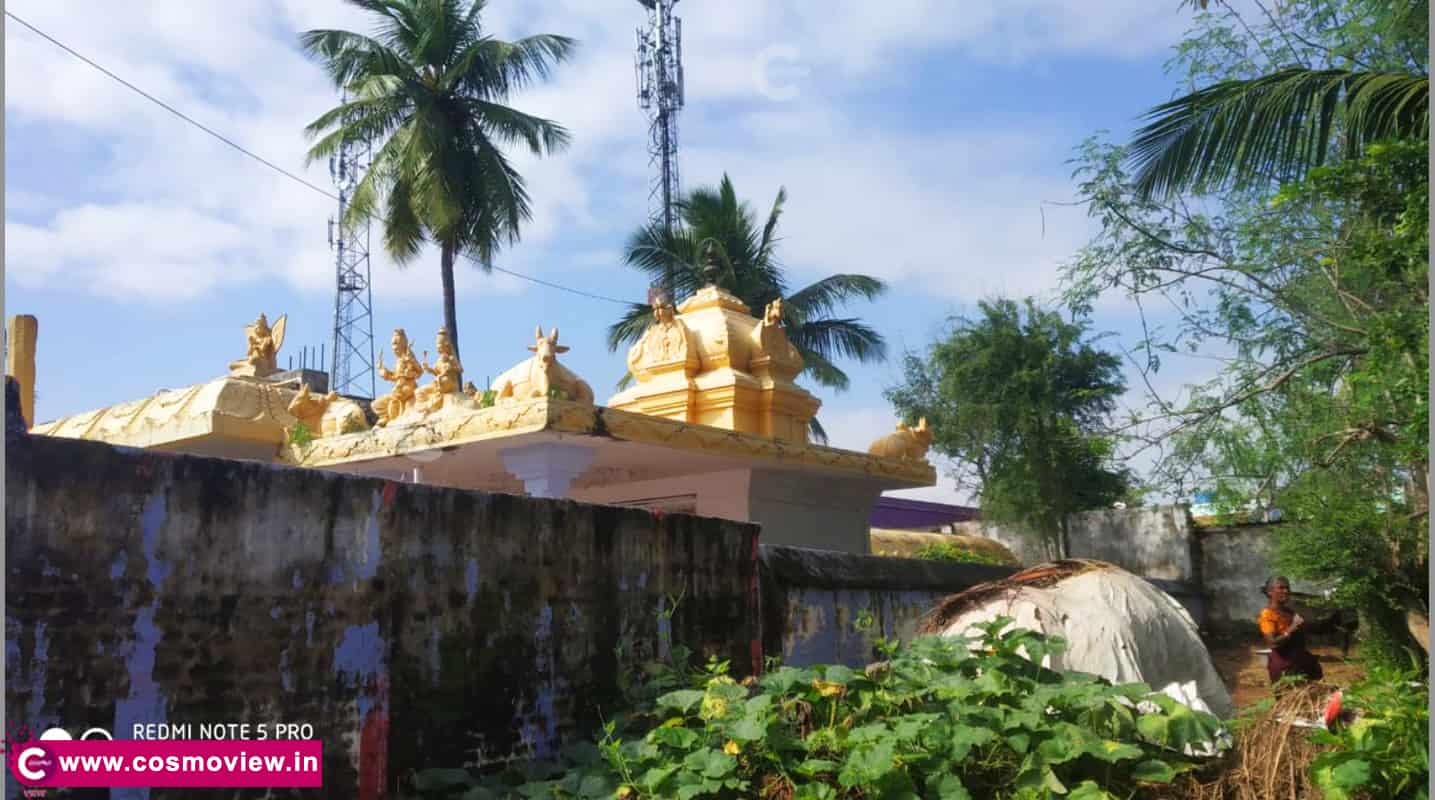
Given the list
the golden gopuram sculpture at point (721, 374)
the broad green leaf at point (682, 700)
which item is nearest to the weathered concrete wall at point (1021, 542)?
the golden gopuram sculpture at point (721, 374)

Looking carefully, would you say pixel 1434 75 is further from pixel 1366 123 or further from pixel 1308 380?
pixel 1308 380

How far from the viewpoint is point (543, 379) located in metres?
8.89

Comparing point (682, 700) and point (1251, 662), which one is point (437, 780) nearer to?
point (682, 700)

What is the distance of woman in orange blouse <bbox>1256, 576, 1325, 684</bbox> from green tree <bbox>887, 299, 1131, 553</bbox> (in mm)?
8725

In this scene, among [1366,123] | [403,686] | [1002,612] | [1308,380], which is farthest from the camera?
[1308,380]

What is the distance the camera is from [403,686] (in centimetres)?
494

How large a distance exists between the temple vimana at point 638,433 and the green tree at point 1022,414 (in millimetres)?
6245

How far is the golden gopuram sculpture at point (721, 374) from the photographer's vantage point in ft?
36.7

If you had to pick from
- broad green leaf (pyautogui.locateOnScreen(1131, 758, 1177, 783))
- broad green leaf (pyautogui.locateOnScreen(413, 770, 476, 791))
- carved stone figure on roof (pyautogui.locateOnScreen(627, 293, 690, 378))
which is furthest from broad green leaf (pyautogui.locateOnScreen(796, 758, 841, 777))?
carved stone figure on roof (pyautogui.locateOnScreen(627, 293, 690, 378))

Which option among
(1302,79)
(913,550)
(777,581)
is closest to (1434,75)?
(777,581)

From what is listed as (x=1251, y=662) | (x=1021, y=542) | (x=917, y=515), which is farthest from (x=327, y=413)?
(x=917, y=515)

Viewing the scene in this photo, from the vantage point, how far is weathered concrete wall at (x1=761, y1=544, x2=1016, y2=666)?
23.8 feet

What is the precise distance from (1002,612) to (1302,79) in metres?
4.56

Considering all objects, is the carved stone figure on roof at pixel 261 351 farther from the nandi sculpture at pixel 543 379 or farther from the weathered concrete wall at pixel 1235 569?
the weathered concrete wall at pixel 1235 569
